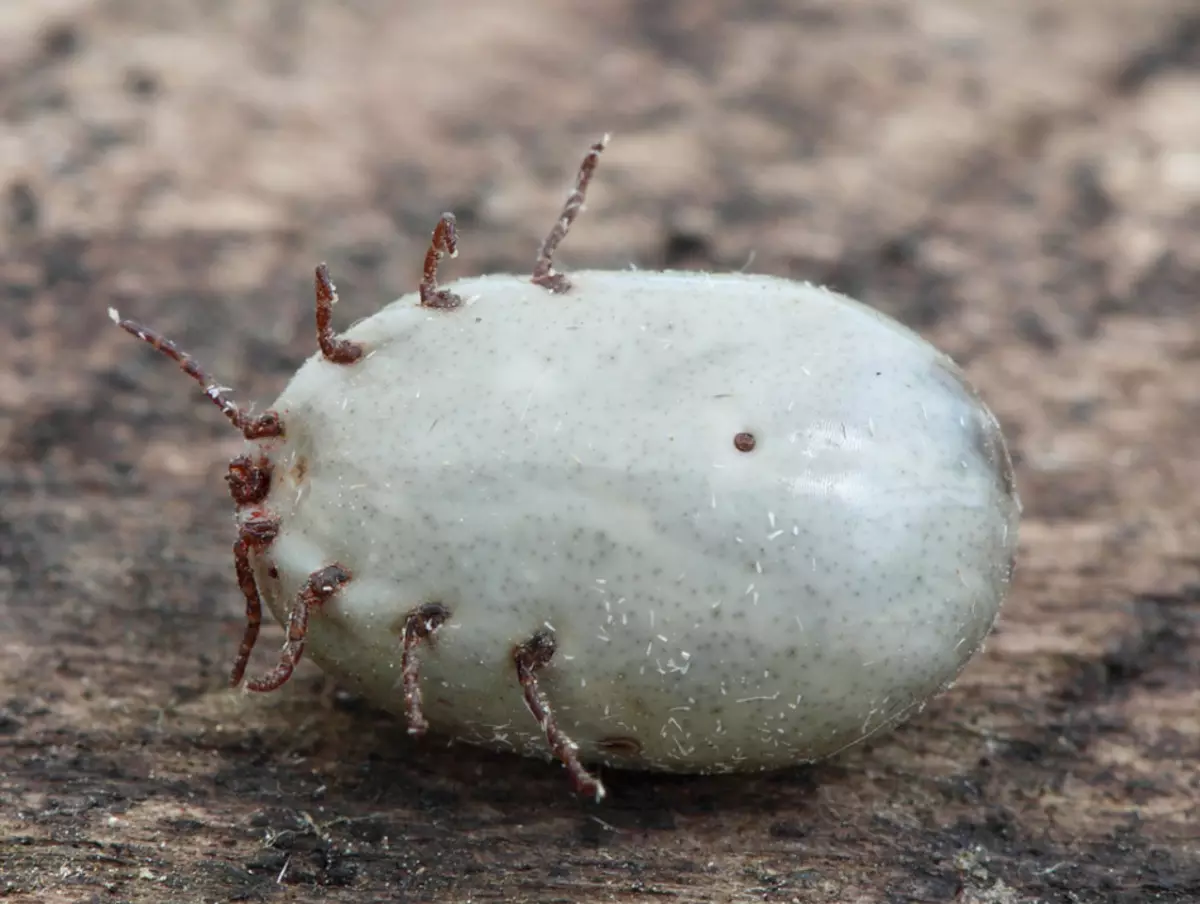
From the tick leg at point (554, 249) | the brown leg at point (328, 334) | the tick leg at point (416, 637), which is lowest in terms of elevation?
the tick leg at point (416, 637)

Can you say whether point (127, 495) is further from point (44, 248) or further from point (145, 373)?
point (44, 248)

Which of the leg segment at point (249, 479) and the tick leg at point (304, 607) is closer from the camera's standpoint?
the tick leg at point (304, 607)

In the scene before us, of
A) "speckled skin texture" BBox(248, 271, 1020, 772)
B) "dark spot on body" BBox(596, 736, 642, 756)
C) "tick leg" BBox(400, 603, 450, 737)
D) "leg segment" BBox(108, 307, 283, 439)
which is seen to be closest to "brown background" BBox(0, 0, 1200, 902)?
"dark spot on body" BBox(596, 736, 642, 756)

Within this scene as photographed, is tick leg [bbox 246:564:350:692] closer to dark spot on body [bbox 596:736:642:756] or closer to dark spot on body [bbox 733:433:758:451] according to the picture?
dark spot on body [bbox 596:736:642:756]

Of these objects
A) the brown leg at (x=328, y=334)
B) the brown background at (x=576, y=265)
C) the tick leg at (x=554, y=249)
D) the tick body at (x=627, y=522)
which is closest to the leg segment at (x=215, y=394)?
the tick body at (x=627, y=522)

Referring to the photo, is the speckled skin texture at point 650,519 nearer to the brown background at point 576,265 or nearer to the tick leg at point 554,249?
Answer: the tick leg at point 554,249

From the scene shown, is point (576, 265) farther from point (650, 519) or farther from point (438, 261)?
point (650, 519)
